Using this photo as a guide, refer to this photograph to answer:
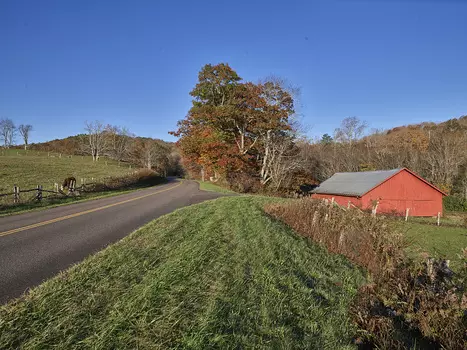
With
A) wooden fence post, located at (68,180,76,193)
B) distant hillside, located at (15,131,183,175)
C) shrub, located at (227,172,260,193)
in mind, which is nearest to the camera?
wooden fence post, located at (68,180,76,193)

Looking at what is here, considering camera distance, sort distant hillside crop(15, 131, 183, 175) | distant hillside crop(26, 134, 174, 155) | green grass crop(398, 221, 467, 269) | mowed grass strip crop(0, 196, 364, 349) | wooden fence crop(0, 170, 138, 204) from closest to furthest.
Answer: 1. mowed grass strip crop(0, 196, 364, 349)
2. green grass crop(398, 221, 467, 269)
3. wooden fence crop(0, 170, 138, 204)
4. distant hillside crop(15, 131, 183, 175)
5. distant hillside crop(26, 134, 174, 155)

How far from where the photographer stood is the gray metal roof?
2864cm

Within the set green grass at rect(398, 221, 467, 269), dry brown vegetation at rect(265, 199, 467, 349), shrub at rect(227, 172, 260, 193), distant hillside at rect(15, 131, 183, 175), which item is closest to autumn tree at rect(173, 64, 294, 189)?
shrub at rect(227, 172, 260, 193)

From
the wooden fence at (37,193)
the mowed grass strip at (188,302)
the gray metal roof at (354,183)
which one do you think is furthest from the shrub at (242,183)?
the mowed grass strip at (188,302)

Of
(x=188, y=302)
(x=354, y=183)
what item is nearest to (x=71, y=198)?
(x=188, y=302)

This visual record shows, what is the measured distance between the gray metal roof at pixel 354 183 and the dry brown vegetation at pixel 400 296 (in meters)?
23.1

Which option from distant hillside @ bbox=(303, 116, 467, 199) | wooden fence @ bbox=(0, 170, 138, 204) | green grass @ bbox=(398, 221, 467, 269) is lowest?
green grass @ bbox=(398, 221, 467, 269)

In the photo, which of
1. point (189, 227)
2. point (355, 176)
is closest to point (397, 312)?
point (189, 227)

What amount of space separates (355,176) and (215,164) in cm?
1943

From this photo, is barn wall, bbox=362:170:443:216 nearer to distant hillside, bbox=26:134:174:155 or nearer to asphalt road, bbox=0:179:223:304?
asphalt road, bbox=0:179:223:304

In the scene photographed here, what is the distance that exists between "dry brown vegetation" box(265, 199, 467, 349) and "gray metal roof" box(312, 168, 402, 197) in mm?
23133

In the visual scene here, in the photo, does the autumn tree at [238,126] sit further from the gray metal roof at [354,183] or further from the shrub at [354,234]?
the shrub at [354,234]

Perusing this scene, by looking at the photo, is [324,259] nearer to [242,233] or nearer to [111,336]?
[242,233]

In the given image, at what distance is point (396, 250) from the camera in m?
6.44
